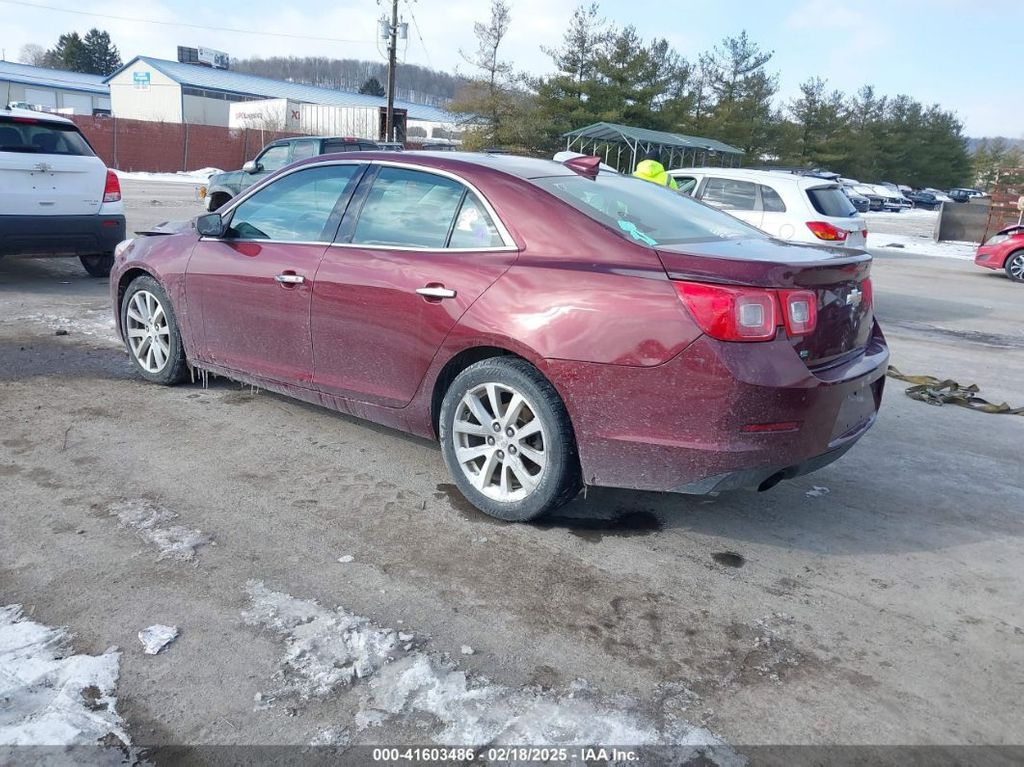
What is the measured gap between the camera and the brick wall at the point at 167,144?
123ft

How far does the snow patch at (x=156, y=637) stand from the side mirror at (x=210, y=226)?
2.73 m

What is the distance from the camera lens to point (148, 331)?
5570mm

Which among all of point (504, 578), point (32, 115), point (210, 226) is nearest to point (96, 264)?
point (32, 115)

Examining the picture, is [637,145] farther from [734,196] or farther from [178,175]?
[178,175]

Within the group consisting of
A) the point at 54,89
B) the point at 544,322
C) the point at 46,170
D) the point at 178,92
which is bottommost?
the point at 544,322

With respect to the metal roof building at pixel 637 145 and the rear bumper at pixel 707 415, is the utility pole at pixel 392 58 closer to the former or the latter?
the metal roof building at pixel 637 145

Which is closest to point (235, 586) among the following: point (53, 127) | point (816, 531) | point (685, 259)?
point (685, 259)

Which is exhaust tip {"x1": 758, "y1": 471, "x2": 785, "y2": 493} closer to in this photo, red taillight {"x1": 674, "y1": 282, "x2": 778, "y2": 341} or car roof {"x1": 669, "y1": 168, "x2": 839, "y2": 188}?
red taillight {"x1": 674, "y1": 282, "x2": 778, "y2": 341}

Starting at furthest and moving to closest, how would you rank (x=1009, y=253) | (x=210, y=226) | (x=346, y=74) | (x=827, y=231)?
(x=346, y=74) → (x=1009, y=253) → (x=827, y=231) → (x=210, y=226)

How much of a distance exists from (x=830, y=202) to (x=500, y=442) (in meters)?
8.63

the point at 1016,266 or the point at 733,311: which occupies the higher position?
the point at 733,311

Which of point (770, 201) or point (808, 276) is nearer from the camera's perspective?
point (808, 276)

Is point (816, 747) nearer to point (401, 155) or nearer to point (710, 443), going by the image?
point (710, 443)

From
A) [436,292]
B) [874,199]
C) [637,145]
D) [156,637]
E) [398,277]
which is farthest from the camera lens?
[874,199]
